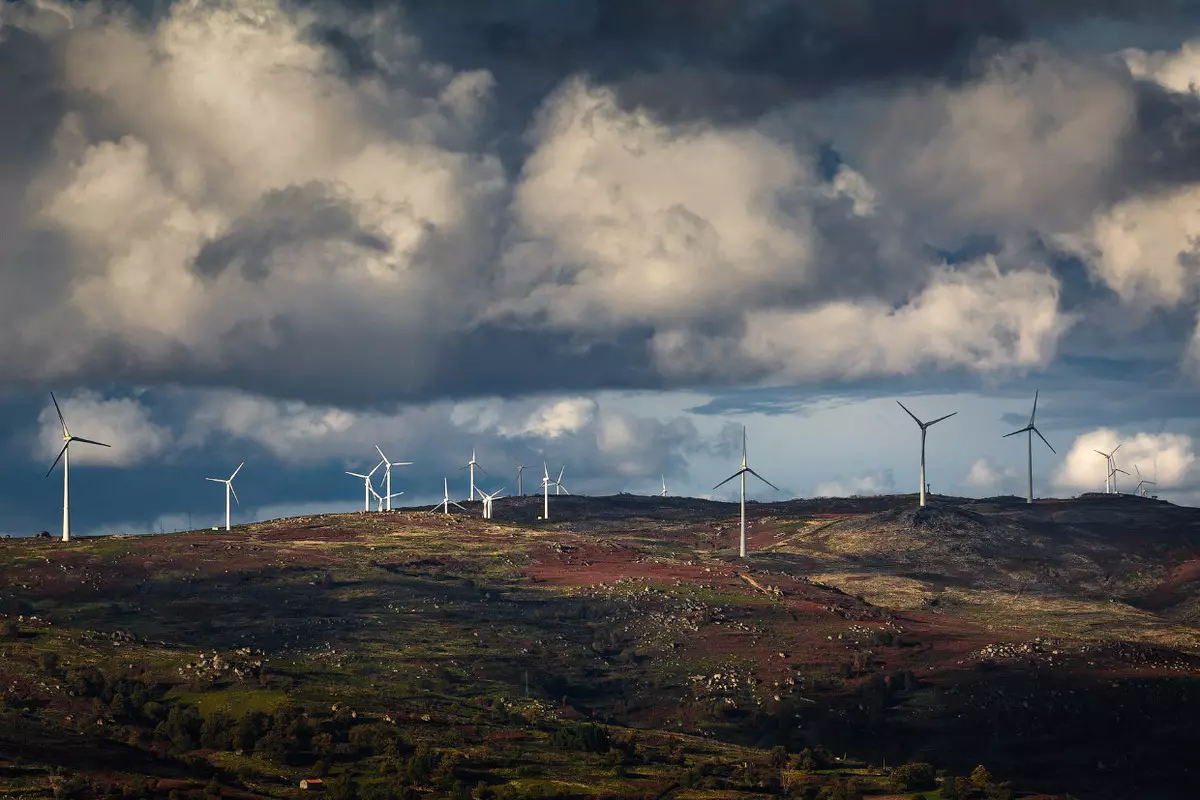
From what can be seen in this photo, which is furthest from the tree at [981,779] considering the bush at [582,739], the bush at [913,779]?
the bush at [582,739]

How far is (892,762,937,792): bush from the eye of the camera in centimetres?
14312

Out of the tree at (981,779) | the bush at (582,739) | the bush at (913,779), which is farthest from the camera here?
the bush at (582,739)

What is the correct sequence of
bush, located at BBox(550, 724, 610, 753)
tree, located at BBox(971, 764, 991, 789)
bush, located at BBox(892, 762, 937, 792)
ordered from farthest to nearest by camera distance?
1. bush, located at BBox(550, 724, 610, 753)
2. tree, located at BBox(971, 764, 991, 789)
3. bush, located at BBox(892, 762, 937, 792)

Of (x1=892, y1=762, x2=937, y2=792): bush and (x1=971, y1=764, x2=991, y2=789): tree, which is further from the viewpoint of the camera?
(x1=971, y1=764, x2=991, y2=789): tree

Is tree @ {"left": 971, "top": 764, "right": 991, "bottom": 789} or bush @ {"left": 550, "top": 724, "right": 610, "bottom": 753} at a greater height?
bush @ {"left": 550, "top": 724, "right": 610, "bottom": 753}

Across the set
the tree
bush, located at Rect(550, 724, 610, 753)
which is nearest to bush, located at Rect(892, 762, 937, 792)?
the tree

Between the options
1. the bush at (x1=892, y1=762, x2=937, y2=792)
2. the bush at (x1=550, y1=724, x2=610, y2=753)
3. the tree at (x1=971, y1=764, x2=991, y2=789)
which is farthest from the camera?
the bush at (x1=550, y1=724, x2=610, y2=753)

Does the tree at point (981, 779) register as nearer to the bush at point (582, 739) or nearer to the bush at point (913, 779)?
the bush at point (913, 779)

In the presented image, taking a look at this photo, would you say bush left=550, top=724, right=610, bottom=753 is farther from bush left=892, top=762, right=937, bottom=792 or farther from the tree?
the tree

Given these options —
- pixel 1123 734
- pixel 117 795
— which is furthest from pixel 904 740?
pixel 117 795

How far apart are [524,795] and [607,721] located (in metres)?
63.5

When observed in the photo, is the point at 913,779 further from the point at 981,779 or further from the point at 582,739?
the point at 582,739

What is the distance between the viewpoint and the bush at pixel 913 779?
143125 mm

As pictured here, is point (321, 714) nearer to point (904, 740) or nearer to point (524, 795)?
point (524, 795)
